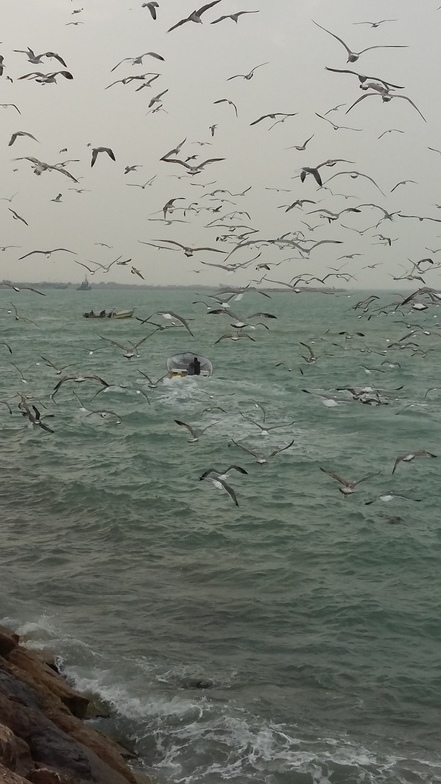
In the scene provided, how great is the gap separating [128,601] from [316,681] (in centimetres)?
355

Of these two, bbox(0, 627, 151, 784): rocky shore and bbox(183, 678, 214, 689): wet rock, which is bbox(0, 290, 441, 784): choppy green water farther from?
bbox(0, 627, 151, 784): rocky shore

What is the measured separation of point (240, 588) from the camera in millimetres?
13469

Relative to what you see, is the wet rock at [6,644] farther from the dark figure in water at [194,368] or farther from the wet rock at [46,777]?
the dark figure in water at [194,368]

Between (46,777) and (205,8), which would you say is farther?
(205,8)

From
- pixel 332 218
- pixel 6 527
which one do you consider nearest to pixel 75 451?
pixel 6 527

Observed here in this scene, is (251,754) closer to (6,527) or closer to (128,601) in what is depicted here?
(128,601)

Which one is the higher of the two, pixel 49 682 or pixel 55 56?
pixel 55 56

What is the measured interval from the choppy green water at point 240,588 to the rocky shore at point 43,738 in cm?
113

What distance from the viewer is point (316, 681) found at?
34.5ft

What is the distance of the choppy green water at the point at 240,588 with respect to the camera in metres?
9.19

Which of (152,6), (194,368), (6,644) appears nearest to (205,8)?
(152,6)

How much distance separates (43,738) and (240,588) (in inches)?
276

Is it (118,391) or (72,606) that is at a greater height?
(72,606)

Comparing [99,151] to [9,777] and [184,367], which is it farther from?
[184,367]
